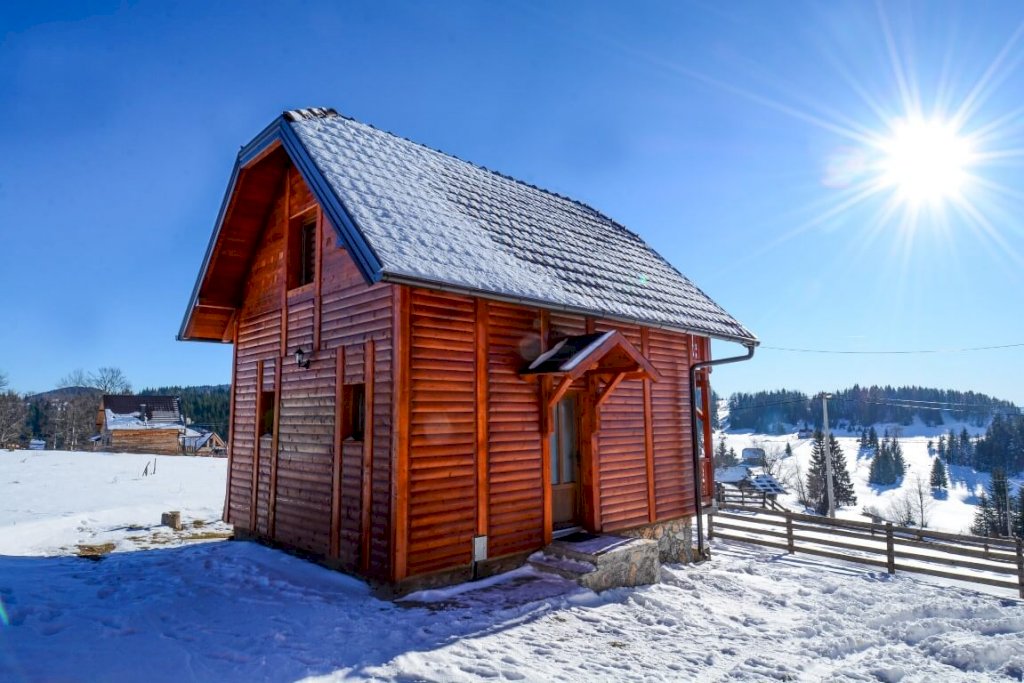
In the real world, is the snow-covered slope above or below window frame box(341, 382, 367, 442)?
below

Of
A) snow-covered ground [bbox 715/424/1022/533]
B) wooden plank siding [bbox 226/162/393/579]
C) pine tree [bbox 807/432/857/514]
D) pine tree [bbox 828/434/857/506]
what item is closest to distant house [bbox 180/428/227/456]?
wooden plank siding [bbox 226/162/393/579]

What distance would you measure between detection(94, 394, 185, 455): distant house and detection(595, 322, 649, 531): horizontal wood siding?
4138 cm

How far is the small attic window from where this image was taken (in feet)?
32.0

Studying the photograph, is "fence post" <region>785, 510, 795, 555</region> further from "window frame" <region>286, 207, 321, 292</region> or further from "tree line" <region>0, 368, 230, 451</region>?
"tree line" <region>0, 368, 230, 451</region>

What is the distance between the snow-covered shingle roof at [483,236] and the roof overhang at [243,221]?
186 millimetres

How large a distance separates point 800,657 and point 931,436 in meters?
190

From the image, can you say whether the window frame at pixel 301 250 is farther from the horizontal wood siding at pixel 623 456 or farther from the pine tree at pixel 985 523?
the pine tree at pixel 985 523

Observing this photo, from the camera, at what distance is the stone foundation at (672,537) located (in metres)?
10.9

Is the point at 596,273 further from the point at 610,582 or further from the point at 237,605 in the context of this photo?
the point at 237,605

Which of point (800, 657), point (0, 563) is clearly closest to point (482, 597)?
point (800, 657)

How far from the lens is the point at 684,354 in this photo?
39.8 feet

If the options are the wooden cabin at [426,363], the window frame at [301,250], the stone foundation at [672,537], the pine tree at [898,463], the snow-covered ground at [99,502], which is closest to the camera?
the wooden cabin at [426,363]

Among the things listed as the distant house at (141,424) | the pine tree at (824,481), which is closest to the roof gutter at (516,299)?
the distant house at (141,424)

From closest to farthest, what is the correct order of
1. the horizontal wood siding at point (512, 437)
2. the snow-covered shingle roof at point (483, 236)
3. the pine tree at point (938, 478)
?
the snow-covered shingle roof at point (483, 236)
the horizontal wood siding at point (512, 437)
the pine tree at point (938, 478)
